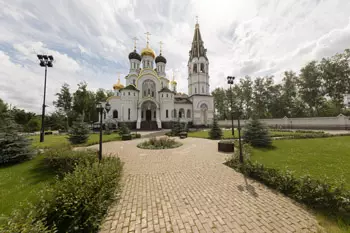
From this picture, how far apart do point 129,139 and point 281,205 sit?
15159mm

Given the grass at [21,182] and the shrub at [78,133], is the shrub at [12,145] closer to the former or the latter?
the grass at [21,182]

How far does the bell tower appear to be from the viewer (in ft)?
109

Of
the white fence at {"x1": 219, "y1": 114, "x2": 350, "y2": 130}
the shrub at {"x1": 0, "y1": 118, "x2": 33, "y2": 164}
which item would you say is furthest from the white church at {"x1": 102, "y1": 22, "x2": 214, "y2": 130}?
the shrub at {"x1": 0, "y1": 118, "x2": 33, "y2": 164}

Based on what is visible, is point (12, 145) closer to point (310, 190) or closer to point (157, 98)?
point (310, 190)

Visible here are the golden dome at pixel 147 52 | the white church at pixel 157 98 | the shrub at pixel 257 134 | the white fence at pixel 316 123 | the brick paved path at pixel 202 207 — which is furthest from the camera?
the golden dome at pixel 147 52

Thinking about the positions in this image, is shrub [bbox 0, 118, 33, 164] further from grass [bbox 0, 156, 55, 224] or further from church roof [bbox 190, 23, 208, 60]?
church roof [bbox 190, 23, 208, 60]

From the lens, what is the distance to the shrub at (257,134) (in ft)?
31.4

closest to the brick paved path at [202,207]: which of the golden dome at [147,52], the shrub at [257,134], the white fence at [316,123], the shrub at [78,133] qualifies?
the shrub at [257,134]

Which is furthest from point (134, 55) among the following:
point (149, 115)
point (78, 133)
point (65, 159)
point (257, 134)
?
point (257, 134)

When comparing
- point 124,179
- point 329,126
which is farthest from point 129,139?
point 329,126

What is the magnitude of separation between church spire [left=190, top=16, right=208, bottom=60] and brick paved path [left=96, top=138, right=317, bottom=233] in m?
34.0

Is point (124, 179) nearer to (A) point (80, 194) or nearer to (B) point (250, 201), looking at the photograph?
(A) point (80, 194)

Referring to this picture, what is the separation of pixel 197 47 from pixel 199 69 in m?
6.01

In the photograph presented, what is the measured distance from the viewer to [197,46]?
33.9m
